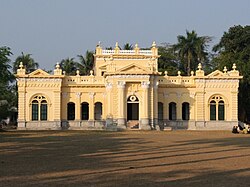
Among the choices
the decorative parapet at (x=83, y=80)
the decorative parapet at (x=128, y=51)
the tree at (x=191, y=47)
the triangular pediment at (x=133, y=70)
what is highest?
the tree at (x=191, y=47)

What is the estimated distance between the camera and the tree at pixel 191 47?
71938 mm

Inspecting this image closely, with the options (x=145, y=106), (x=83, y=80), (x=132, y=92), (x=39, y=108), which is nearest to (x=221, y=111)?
(x=145, y=106)

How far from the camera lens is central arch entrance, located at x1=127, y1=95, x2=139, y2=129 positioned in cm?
5339

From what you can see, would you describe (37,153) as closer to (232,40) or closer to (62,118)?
(62,118)

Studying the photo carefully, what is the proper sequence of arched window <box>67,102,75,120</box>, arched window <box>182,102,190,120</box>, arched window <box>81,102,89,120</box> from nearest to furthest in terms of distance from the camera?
arched window <box>67,102,75,120</box>, arched window <box>81,102,89,120</box>, arched window <box>182,102,190,120</box>

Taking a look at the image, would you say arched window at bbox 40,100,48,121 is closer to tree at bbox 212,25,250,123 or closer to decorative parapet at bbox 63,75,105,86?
decorative parapet at bbox 63,75,105,86

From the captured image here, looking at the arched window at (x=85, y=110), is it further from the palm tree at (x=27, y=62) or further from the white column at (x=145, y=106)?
the palm tree at (x=27, y=62)

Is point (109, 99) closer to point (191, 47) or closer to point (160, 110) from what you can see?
point (160, 110)

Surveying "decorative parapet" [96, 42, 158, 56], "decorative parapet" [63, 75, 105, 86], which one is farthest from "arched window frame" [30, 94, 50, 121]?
"decorative parapet" [96, 42, 158, 56]

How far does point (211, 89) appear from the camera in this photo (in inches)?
2191

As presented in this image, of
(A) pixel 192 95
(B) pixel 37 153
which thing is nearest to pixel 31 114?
(A) pixel 192 95

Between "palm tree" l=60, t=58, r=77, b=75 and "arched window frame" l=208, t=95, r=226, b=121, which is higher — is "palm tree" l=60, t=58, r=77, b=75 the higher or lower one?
the higher one

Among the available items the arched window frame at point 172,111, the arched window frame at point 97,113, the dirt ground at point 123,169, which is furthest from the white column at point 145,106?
the dirt ground at point 123,169

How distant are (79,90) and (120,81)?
18.2 feet
